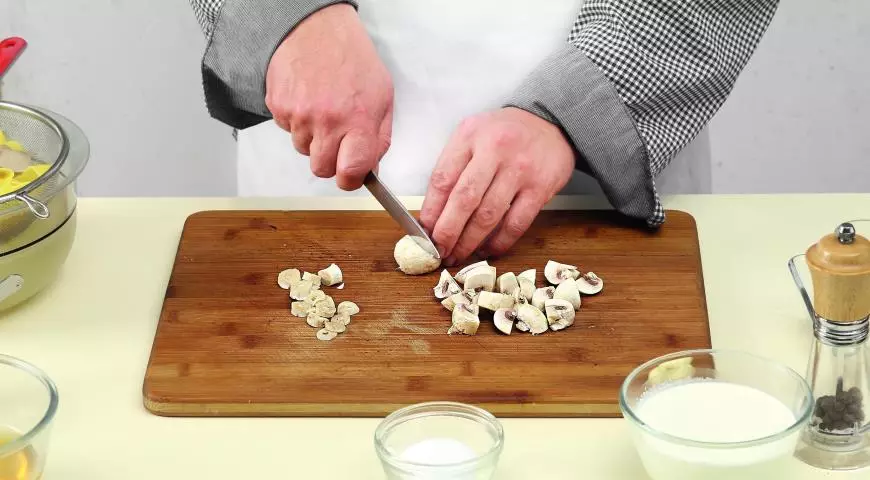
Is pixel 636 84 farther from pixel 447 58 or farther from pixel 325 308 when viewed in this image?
pixel 325 308

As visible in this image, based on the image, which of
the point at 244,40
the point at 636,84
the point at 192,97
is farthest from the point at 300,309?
the point at 192,97

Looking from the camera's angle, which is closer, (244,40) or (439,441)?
(439,441)

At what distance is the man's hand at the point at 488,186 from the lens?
56.1 inches

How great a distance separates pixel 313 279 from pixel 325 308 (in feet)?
0.23

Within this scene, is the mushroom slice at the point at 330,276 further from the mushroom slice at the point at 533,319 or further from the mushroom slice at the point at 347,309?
the mushroom slice at the point at 533,319

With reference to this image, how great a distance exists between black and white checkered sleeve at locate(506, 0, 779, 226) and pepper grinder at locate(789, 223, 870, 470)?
42cm

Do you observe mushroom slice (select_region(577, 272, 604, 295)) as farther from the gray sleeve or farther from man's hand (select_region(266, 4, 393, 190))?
the gray sleeve

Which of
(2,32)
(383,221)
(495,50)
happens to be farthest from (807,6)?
(2,32)

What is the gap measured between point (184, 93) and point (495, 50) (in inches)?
51.9

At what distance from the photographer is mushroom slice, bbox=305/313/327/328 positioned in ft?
4.28

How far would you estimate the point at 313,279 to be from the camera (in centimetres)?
138

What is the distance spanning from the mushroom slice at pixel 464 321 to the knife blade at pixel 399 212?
0.13m

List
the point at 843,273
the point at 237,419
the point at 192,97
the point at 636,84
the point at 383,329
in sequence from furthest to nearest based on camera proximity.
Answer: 1. the point at 192,97
2. the point at 636,84
3. the point at 383,329
4. the point at 237,419
5. the point at 843,273

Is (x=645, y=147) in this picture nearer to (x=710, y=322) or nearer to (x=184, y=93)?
(x=710, y=322)
